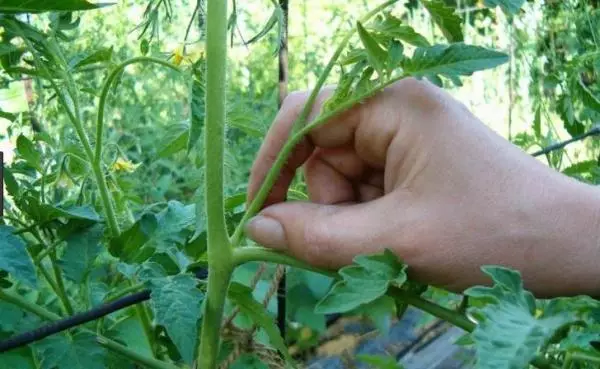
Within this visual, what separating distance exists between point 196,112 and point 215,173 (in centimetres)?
7

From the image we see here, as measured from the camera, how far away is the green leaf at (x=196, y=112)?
900 millimetres

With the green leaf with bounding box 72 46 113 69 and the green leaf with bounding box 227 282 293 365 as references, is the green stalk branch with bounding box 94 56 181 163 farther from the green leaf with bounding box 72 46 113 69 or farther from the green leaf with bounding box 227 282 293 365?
the green leaf with bounding box 227 282 293 365

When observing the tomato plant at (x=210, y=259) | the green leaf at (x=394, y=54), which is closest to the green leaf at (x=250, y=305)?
the tomato plant at (x=210, y=259)

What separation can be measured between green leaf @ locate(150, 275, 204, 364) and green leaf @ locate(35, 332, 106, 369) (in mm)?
120

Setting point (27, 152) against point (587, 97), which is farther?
point (587, 97)

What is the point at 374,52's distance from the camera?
2.70 feet

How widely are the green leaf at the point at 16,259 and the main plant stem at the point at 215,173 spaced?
0.18 m

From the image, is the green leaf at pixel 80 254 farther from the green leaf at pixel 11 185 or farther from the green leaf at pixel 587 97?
the green leaf at pixel 587 97

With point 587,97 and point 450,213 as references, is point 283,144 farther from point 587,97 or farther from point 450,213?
point 587,97

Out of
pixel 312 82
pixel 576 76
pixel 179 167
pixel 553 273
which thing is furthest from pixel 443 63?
pixel 312 82

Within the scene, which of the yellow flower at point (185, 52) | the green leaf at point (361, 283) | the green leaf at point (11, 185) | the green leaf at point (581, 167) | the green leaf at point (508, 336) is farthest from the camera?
the green leaf at point (581, 167)

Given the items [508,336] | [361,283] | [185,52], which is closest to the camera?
[508,336]

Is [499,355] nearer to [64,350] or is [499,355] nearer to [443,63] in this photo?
[443,63]

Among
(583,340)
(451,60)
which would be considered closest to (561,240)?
(583,340)
